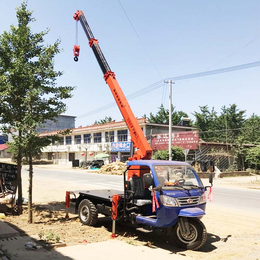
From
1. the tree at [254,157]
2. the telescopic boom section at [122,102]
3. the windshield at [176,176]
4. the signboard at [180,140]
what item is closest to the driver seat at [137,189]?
the windshield at [176,176]

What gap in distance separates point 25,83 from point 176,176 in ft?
18.4

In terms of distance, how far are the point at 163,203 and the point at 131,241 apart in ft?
4.36

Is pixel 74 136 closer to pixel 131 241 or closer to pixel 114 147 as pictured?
pixel 114 147

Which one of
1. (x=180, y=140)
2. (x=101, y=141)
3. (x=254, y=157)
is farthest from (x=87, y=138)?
(x=254, y=157)

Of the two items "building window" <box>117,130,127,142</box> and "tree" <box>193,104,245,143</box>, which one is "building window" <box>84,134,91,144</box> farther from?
"tree" <box>193,104,245,143</box>

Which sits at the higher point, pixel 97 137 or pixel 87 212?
pixel 97 137

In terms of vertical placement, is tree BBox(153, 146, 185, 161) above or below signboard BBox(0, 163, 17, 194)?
above

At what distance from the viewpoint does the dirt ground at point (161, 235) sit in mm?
6498

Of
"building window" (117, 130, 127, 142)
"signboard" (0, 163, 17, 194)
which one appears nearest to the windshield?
"signboard" (0, 163, 17, 194)

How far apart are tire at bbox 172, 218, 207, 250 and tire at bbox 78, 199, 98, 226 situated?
2549 mm

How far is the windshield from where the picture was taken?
6957 mm

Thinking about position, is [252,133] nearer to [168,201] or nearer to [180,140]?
[180,140]

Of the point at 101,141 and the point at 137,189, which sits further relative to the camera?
the point at 101,141

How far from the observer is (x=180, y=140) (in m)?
35.0
